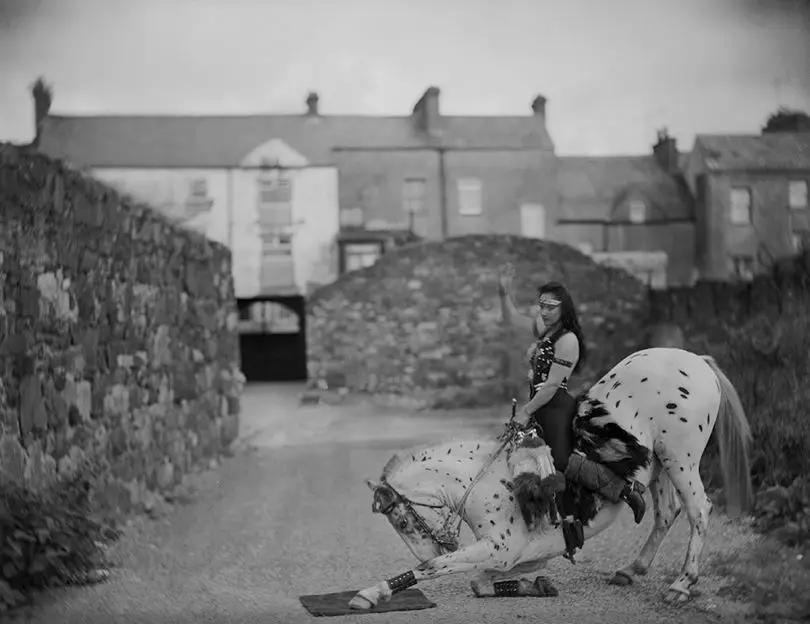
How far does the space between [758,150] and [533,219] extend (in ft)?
7.01

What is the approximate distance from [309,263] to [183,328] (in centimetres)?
90

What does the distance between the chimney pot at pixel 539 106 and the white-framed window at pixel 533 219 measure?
1.73 metres

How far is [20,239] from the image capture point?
3.07 metres

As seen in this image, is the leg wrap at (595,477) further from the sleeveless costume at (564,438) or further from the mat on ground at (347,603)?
the mat on ground at (347,603)

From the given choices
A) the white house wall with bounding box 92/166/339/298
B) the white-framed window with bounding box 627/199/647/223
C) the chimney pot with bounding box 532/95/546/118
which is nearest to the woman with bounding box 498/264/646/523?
the chimney pot with bounding box 532/95/546/118

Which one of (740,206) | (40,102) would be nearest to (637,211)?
(740,206)

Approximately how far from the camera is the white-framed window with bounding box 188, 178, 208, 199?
16.0 ft

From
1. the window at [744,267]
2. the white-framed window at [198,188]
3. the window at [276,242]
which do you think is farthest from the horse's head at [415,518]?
the white-framed window at [198,188]

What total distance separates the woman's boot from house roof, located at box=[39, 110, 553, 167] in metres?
1.99

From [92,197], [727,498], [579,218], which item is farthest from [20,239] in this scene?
[579,218]

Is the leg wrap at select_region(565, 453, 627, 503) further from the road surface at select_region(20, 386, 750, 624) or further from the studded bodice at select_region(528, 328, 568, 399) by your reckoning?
the road surface at select_region(20, 386, 750, 624)

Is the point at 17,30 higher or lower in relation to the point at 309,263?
higher

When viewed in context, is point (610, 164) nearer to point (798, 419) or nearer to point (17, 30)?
point (798, 419)

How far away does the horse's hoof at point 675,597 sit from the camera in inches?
110
